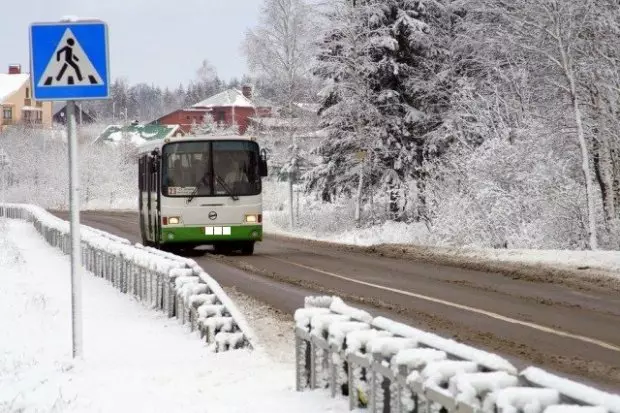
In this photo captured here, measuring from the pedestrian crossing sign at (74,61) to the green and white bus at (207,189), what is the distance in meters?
14.5

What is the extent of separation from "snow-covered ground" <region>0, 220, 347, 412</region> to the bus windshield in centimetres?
969

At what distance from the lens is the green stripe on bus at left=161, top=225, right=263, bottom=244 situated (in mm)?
23781

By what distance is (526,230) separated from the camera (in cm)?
2408

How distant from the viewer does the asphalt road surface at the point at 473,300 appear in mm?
9219

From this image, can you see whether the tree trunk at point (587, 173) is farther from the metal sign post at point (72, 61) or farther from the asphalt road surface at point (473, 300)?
the metal sign post at point (72, 61)

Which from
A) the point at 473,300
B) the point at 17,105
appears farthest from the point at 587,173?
the point at 17,105

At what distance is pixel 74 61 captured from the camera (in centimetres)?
915

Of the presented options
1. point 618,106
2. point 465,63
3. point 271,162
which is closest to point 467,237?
point 618,106

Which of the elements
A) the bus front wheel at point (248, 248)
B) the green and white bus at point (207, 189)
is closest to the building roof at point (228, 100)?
the bus front wheel at point (248, 248)

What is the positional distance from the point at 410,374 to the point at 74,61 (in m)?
5.22

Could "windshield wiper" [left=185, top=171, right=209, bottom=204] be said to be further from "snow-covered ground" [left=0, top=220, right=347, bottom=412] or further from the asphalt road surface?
"snow-covered ground" [left=0, top=220, right=347, bottom=412]

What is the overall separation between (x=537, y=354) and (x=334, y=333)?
304 centimetres

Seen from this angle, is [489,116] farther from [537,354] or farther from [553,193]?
[537,354]

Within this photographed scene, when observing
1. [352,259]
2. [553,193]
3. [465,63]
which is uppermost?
[465,63]
